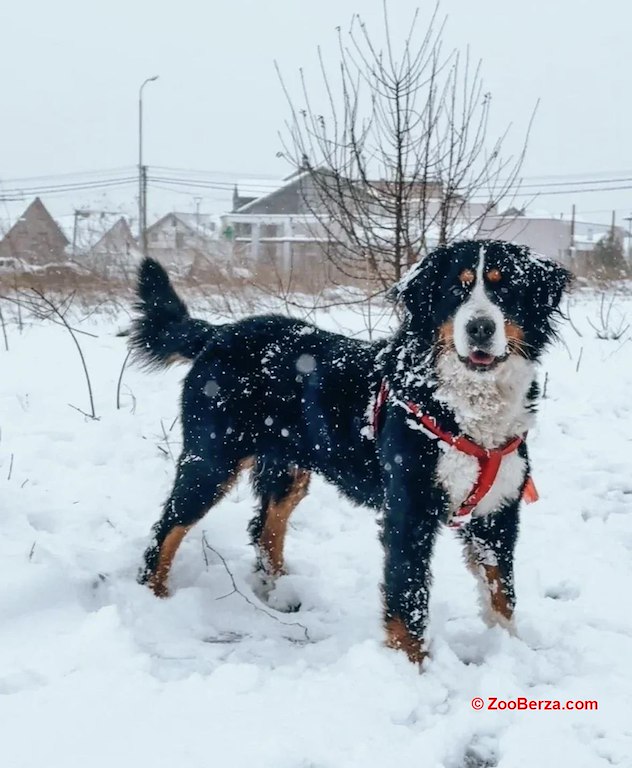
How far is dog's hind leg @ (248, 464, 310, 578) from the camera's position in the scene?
3416 millimetres

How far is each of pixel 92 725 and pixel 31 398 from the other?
407 cm

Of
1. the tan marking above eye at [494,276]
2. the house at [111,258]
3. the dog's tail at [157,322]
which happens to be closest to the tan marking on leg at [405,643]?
the tan marking above eye at [494,276]

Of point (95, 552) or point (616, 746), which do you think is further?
point (95, 552)

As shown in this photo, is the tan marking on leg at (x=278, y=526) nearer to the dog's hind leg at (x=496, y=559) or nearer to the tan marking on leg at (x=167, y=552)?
the tan marking on leg at (x=167, y=552)

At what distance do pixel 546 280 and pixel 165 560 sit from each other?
2045 millimetres

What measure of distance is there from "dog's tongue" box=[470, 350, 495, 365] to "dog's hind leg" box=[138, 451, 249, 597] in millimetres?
1231

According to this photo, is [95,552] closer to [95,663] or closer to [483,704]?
[95,663]

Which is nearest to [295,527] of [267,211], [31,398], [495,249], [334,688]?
[334,688]

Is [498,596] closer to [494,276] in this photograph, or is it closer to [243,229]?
[494,276]

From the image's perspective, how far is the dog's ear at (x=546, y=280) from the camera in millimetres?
2754

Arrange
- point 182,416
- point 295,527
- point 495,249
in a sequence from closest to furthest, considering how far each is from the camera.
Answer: point 495,249, point 182,416, point 295,527

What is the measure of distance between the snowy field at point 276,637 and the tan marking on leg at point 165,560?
9 centimetres

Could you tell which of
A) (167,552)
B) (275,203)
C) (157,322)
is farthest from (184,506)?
(275,203)

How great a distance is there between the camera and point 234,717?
211 cm
